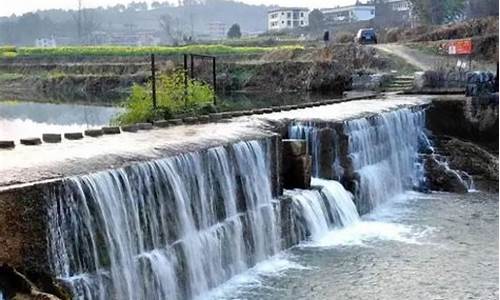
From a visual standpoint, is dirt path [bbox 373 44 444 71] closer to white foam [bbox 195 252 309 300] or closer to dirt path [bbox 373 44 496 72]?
dirt path [bbox 373 44 496 72]

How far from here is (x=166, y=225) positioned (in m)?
10.9

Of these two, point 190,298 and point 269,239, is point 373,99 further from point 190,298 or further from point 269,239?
point 190,298

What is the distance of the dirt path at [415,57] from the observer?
32812 mm

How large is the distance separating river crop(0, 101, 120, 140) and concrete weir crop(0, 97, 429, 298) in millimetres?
9251

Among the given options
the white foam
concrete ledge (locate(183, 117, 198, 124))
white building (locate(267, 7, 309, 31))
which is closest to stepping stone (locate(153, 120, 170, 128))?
concrete ledge (locate(183, 117, 198, 124))

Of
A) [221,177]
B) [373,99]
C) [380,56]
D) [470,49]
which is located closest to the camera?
[221,177]

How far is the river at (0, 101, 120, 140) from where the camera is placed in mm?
25531

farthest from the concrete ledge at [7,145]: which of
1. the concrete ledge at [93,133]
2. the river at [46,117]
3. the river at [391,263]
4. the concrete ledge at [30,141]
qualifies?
the river at [46,117]

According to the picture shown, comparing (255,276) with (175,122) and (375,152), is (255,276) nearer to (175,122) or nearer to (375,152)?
(175,122)

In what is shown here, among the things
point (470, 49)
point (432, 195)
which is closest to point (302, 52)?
point (470, 49)


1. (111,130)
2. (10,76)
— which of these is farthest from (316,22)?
(111,130)

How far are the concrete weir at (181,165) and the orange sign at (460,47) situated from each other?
44.1 feet

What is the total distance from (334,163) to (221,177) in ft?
15.0

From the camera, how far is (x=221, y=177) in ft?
40.9
